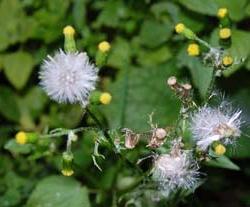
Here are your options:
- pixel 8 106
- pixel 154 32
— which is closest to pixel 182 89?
pixel 154 32

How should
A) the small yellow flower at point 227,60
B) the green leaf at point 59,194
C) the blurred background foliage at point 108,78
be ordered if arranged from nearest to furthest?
the small yellow flower at point 227,60, the green leaf at point 59,194, the blurred background foliage at point 108,78

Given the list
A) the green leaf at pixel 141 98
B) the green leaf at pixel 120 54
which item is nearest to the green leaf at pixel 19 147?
the green leaf at pixel 141 98

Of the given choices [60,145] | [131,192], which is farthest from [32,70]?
[131,192]

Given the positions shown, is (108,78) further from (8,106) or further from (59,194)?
(59,194)

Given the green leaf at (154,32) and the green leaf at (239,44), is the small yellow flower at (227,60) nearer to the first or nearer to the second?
the green leaf at (239,44)

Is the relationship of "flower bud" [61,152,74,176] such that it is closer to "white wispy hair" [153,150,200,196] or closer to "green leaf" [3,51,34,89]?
"white wispy hair" [153,150,200,196]

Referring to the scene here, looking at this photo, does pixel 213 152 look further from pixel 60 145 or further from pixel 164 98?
pixel 60 145
